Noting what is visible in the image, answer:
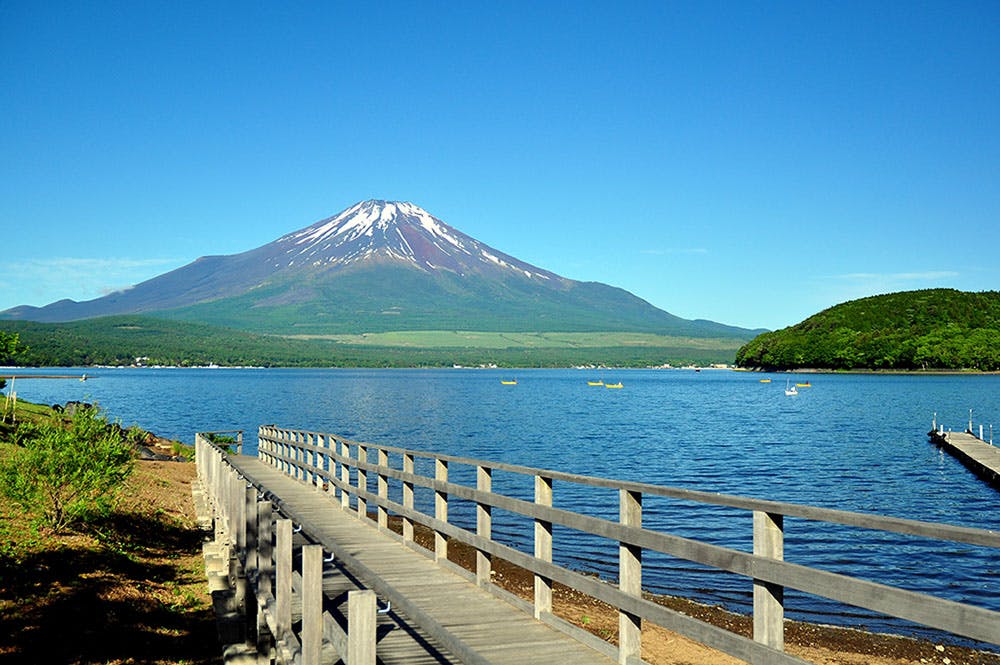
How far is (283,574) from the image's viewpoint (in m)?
5.92

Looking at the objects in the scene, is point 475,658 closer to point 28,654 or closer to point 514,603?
point 514,603

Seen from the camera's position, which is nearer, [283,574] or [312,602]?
[312,602]

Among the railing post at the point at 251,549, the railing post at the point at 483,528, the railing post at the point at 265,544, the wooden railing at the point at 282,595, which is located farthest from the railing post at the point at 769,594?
the railing post at the point at 251,549

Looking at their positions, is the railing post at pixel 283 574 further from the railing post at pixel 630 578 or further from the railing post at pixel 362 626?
the railing post at pixel 630 578

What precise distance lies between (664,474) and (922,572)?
19.3 m

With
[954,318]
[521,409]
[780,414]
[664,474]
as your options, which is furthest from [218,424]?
[954,318]

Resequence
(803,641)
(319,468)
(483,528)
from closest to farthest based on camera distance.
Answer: (483,528) < (803,641) < (319,468)

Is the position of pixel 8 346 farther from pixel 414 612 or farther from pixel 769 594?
pixel 414 612

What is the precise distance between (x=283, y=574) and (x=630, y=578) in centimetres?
252

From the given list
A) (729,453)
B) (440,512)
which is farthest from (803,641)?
(729,453)

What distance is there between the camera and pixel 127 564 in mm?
12781

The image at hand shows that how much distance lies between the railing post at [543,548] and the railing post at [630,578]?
4.09ft

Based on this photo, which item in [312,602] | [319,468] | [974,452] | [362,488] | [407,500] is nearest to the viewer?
[312,602]

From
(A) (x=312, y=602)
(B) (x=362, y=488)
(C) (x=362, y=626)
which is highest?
(C) (x=362, y=626)
